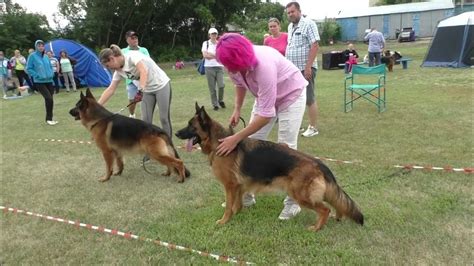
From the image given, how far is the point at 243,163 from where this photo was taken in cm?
358

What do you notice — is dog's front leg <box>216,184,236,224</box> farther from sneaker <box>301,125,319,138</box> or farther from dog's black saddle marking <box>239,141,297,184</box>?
sneaker <box>301,125,319,138</box>

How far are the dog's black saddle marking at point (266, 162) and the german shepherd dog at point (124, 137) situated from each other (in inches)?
69.0

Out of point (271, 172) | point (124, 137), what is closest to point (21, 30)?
point (124, 137)

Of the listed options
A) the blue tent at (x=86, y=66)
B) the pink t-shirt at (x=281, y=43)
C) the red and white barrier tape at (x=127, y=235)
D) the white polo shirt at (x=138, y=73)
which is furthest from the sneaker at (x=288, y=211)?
the blue tent at (x=86, y=66)

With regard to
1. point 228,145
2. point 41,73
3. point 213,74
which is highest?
point 41,73

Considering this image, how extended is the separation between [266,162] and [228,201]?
0.63m

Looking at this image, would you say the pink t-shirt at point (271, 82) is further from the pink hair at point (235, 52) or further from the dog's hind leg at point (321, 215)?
the dog's hind leg at point (321, 215)

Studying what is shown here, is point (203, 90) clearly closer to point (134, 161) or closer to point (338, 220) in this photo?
point (134, 161)

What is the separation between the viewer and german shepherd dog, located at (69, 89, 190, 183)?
5.07 m

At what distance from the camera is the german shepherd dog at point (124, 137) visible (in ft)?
16.6

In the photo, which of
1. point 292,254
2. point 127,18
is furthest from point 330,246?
point 127,18

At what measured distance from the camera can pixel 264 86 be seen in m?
3.21

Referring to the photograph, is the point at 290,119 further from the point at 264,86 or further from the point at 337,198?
the point at 337,198

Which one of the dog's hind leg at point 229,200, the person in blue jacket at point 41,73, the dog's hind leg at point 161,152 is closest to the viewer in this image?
the dog's hind leg at point 229,200
